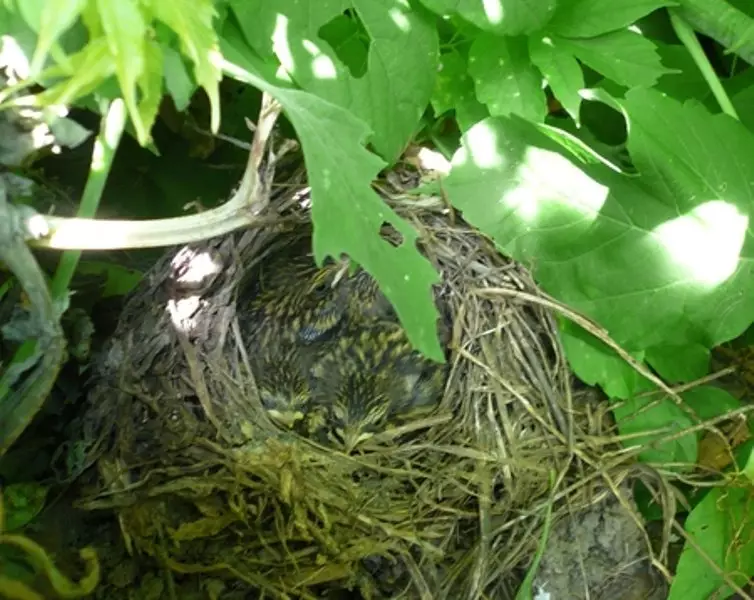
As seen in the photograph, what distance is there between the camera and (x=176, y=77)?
2.00ft

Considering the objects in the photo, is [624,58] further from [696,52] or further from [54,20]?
[54,20]

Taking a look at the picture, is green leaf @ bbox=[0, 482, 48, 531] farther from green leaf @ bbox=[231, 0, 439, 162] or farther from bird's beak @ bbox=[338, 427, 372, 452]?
green leaf @ bbox=[231, 0, 439, 162]

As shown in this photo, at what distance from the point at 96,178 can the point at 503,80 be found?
0.38 m

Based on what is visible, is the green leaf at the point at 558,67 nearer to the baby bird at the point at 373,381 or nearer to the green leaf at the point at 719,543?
the baby bird at the point at 373,381

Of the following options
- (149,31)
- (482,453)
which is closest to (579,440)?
(482,453)

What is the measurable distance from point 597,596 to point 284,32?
0.65 m

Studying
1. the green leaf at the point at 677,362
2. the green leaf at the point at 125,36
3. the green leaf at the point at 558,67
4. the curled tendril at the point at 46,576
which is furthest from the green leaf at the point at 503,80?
the curled tendril at the point at 46,576

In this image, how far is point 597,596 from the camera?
920 millimetres

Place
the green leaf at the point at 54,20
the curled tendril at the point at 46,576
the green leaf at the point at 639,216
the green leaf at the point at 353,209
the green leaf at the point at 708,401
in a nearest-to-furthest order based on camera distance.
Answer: the green leaf at the point at 54,20 → the green leaf at the point at 353,209 → the curled tendril at the point at 46,576 → the green leaf at the point at 639,216 → the green leaf at the point at 708,401

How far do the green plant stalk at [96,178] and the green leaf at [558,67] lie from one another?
0.39 metres

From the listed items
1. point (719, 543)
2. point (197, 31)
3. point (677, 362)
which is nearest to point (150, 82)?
point (197, 31)

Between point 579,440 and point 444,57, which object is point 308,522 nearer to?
point 579,440

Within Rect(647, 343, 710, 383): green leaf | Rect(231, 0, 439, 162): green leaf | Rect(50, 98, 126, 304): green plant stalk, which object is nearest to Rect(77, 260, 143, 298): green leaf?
Rect(50, 98, 126, 304): green plant stalk

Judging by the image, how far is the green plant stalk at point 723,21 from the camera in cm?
87
